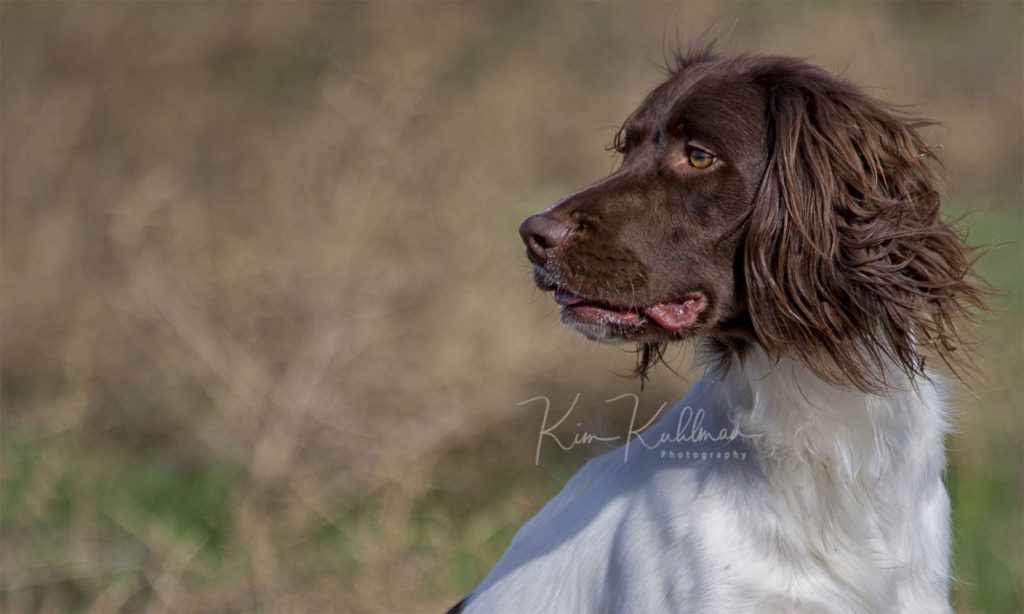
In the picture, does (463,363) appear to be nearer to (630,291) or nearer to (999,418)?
(999,418)

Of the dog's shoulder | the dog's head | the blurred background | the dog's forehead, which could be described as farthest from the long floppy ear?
the blurred background

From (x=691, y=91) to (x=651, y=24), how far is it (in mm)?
9736

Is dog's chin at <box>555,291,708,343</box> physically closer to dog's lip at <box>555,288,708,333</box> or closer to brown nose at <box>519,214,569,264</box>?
dog's lip at <box>555,288,708,333</box>

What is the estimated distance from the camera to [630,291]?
2932mm

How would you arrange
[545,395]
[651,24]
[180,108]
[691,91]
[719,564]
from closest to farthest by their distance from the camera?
1. [719,564]
2. [691,91]
3. [545,395]
4. [180,108]
5. [651,24]

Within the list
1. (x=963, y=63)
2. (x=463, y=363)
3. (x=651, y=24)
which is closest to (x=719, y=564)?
(x=463, y=363)

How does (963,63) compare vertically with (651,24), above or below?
below

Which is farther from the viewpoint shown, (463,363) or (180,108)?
(180,108)

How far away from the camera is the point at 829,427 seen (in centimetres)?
294

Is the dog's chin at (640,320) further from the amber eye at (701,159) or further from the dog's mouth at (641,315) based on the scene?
the amber eye at (701,159)

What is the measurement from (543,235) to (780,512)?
77cm

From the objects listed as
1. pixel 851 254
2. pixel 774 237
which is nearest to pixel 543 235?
pixel 774 237

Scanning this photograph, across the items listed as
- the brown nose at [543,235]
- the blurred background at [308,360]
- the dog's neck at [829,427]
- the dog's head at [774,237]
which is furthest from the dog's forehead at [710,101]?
the blurred background at [308,360]

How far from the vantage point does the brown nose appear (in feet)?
9.72
